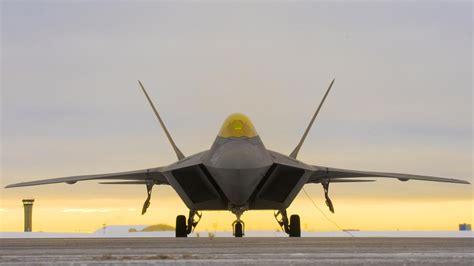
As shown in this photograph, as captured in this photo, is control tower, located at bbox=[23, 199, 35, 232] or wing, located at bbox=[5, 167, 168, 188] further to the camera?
control tower, located at bbox=[23, 199, 35, 232]

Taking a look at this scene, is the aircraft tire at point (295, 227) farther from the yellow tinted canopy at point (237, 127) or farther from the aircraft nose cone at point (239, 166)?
the yellow tinted canopy at point (237, 127)

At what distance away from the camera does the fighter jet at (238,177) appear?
18.3m

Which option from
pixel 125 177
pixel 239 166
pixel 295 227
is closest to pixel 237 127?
pixel 239 166

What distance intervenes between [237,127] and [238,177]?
1.12 meters

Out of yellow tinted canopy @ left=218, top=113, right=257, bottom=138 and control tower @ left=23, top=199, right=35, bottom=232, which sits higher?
control tower @ left=23, top=199, right=35, bottom=232

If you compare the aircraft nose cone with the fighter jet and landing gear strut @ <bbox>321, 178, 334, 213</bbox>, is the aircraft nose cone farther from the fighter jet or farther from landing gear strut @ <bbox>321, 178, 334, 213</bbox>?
landing gear strut @ <bbox>321, 178, 334, 213</bbox>

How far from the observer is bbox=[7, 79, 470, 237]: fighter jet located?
18.3 m

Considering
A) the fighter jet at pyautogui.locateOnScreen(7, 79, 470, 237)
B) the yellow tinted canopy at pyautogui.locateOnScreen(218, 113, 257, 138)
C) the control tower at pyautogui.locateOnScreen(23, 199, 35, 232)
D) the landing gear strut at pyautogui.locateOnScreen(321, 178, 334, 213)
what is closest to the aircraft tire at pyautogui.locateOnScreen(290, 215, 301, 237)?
the fighter jet at pyautogui.locateOnScreen(7, 79, 470, 237)

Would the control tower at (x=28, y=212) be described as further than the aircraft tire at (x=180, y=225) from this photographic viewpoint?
Yes

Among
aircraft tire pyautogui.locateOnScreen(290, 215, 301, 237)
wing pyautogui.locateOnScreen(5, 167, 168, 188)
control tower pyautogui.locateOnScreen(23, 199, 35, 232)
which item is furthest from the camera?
control tower pyautogui.locateOnScreen(23, 199, 35, 232)

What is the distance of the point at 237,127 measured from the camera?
18.4 meters

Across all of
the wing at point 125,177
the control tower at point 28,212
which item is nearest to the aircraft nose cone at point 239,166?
the wing at point 125,177

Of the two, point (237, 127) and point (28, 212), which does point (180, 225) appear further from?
point (28, 212)

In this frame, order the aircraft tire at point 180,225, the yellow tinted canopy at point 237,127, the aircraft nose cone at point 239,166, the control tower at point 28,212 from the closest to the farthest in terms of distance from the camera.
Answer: the aircraft nose cone at point 239,166 → the yellow tinted canopy at point 237,127 → the aircraft tire at point 180,225 → the control tower at point 28,212
